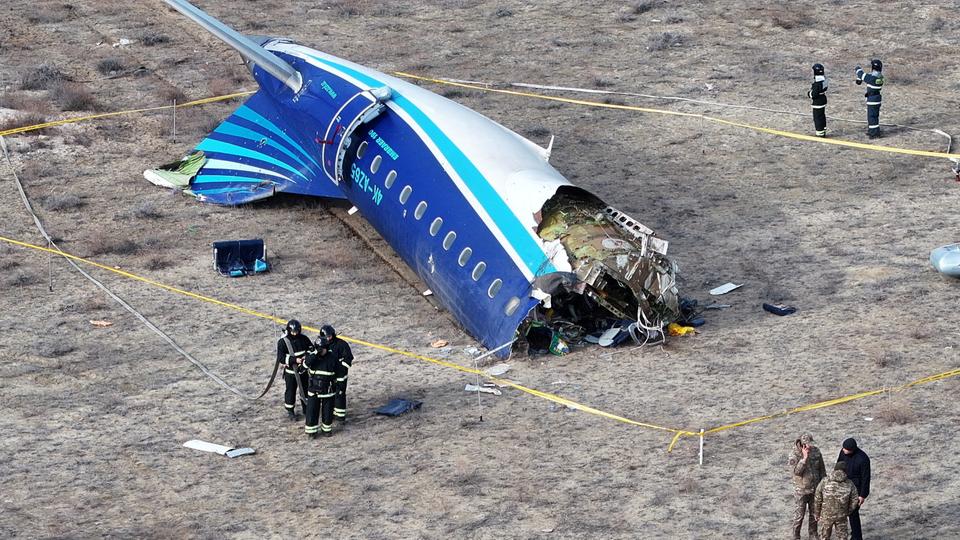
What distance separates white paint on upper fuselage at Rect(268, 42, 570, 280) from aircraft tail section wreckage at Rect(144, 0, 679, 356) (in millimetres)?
26

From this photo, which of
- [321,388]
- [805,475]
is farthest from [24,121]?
[805,475]

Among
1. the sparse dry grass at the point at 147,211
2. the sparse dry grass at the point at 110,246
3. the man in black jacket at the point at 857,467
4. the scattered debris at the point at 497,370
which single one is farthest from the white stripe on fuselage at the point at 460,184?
the man in black jacket at the point at 857,467

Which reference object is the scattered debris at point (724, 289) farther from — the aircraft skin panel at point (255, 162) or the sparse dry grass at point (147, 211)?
the sparse dry grass at point (147, 211)

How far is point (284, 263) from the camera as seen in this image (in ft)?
103

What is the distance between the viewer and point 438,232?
28.0 m

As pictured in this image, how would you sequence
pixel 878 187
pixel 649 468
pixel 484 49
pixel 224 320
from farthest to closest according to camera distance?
pixel 484 49 → pixel 878 187 → pixel 224 320 → pixel 649 468

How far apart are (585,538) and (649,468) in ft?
7.56

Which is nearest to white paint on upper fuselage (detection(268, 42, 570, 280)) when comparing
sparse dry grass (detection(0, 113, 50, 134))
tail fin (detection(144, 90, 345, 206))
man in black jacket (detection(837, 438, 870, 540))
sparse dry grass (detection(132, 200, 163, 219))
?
tail fin (detection(144, 90, 345, 206))

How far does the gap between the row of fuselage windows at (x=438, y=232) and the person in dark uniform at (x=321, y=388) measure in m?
3.95

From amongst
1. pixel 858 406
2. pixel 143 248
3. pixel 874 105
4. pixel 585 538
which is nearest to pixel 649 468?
pixel 585 538

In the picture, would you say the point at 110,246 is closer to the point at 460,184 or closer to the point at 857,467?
the point at 460,184

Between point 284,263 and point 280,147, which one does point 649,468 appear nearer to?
point 284,263

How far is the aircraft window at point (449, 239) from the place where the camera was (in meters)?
27.6

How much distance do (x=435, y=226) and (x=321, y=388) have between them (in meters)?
5.78
